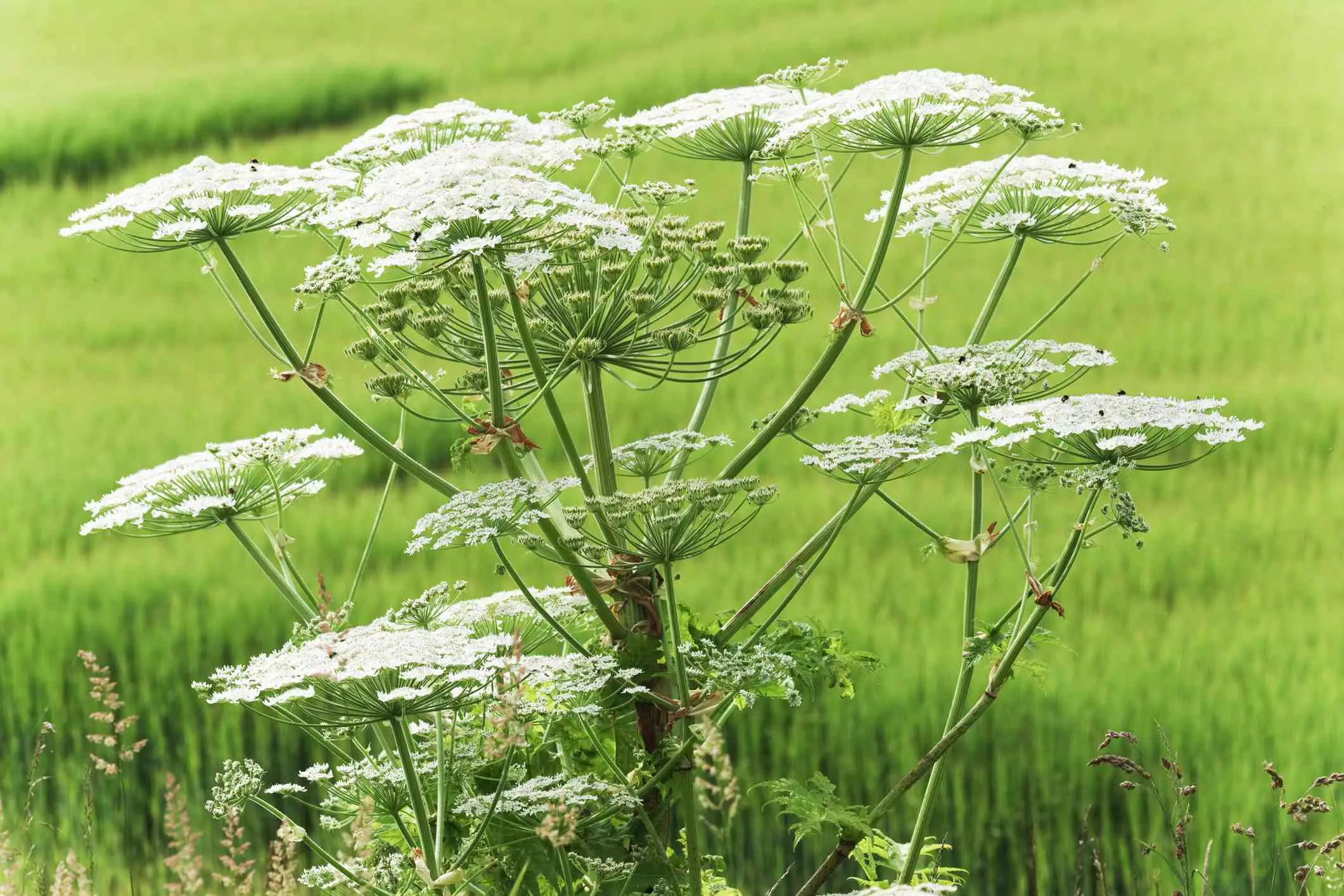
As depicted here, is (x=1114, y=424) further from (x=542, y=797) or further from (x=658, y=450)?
(x=542, y=797)

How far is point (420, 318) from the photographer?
9.14 feet

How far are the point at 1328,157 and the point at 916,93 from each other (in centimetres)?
724

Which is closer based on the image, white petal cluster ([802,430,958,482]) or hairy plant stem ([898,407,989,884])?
white petal cluster ([802,430,958,482])

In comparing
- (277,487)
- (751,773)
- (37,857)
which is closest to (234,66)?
(37,857)

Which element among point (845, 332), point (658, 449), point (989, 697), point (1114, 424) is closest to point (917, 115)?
point (845, 332)

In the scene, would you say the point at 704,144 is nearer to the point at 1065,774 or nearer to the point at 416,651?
the point at 416,651

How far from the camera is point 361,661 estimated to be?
2242 millimetres

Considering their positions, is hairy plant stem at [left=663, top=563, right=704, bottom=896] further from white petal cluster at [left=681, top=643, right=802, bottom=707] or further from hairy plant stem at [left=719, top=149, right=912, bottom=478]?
hairy plant stem at [left=719, top=149, right=912, bottom=478]

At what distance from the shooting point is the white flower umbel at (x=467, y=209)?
238 centimetres

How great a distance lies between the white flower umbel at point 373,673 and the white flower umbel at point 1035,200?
1.43m

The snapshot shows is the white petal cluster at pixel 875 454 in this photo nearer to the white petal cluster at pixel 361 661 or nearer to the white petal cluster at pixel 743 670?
the white petal cluster at pixel 743 670

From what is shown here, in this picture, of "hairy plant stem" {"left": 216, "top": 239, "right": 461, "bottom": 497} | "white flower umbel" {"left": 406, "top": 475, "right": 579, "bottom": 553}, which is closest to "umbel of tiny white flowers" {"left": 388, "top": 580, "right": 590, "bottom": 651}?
"white flower umbel" {"left": 406, "top": 475, "right": 579, "bottom": 553}

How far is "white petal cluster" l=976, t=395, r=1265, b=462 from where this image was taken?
2447 millimetres

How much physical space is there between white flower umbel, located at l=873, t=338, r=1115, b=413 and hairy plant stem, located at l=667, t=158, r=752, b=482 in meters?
0.36
